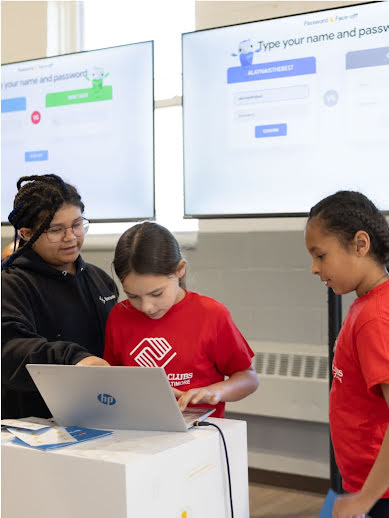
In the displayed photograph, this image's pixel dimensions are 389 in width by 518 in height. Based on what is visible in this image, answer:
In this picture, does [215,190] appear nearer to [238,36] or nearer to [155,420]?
[238,36]

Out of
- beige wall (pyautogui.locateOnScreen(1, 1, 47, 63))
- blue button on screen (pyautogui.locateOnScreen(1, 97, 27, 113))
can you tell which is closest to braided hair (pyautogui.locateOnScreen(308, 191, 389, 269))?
blue button on screen (pyautogui.locateOnScreen(1, 97, 27, 113))

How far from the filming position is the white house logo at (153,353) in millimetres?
1553

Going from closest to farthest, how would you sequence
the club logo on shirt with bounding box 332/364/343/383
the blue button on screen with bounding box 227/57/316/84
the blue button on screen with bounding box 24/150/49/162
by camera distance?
the club logo on shirt with bounding box 332/364/343/383, the blue button on screen with bounding box 227/57/316/84, the blue button on screen with bounding box 24/150/49/162

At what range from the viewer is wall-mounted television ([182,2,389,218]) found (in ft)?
7.43

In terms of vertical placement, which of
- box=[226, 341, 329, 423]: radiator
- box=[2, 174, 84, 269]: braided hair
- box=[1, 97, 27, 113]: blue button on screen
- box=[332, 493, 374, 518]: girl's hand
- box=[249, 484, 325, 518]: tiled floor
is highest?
box=[1, 97, 27, 113]: blue button on screen

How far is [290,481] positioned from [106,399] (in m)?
1.81

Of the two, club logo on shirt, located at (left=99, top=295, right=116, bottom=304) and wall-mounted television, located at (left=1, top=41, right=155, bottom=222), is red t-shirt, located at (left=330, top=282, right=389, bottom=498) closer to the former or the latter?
club logo on shirt, located at (left=99, top=295, right=116, bottom=304)

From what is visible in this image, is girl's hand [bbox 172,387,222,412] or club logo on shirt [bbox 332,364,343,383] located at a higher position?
club logo on shirt [bbox 332,364,343,383]

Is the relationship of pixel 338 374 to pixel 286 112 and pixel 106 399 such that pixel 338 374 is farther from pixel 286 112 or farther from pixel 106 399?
pixel 286 112

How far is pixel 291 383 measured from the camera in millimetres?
2740

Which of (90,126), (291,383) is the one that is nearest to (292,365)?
(291,383)

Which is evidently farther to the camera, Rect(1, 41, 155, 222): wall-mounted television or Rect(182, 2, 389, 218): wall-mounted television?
Rect(1, 41, 155, 222): wall-mounted television

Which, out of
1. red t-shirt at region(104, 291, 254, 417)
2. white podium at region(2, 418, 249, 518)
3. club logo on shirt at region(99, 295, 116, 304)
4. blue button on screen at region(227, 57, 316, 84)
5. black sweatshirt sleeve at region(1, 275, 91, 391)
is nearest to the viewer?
white podium at region(2, 418, 249, 518)

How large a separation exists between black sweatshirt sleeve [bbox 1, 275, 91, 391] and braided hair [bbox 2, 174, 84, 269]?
0.11 meters
